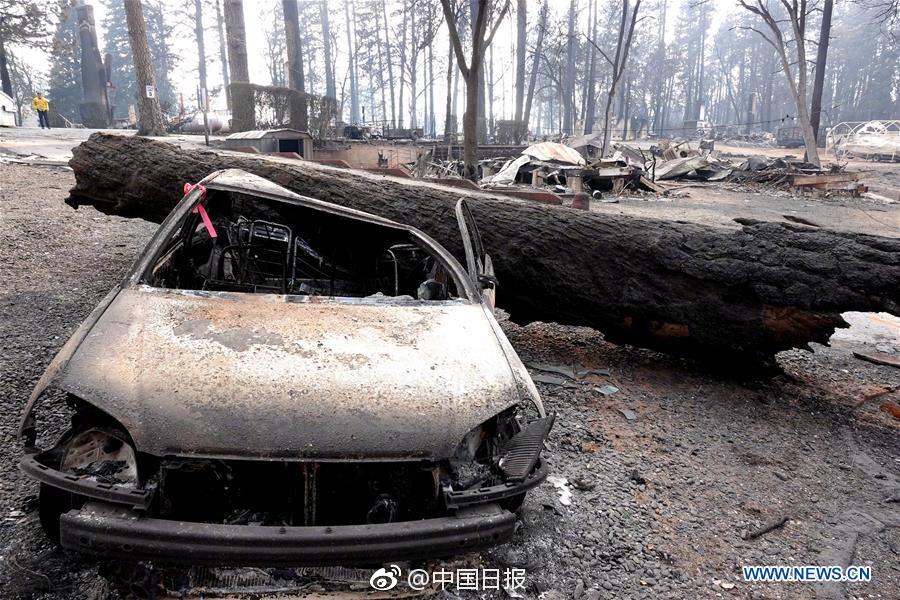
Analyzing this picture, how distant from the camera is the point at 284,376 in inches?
93.1

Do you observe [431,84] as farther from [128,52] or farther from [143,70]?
[143,70]

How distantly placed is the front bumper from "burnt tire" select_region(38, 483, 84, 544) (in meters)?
0.42

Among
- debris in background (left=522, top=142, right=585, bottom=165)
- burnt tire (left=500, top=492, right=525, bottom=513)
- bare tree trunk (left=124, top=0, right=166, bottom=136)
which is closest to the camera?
burnt tire (left=500, top=492, right=525, bottom=513)

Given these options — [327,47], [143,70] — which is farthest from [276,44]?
[143,70]

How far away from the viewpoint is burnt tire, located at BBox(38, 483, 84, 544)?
7.33ft

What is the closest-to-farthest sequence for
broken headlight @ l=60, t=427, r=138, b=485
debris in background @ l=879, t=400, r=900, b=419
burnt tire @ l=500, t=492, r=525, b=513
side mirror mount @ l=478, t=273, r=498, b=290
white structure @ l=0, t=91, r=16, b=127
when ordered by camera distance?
broken headlight @ l=60, t=427, r=138, b=485 → burnt tire @ l=500, t=492, r=525, b=513 → side mirror mount @ l=478, t=273, r=498, b=290 → debris in background @ l=879, t=400, r=900, b=419 → white structure @ l=0, t=91, r=16, b=127

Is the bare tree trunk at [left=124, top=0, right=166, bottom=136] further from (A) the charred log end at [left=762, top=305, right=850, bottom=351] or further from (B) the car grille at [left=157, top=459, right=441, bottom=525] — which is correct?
(B) the car grille at [left=157, top=459, right=441, bottom=525]

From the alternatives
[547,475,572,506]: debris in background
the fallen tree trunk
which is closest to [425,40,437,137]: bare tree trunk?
the fallen tree trunk

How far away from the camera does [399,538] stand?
1945mm

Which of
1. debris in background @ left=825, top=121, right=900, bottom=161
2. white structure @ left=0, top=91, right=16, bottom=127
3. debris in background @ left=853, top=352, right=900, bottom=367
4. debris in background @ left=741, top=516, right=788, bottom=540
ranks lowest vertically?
debris in background @ left=741, top=516, right=788, bottom=540

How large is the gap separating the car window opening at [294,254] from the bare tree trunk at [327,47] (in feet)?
143

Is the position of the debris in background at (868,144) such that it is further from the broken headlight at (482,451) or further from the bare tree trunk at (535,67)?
the broken headlight at (482,451)

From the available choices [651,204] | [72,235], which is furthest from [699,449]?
[651,204]

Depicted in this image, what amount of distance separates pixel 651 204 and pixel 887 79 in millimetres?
61623
